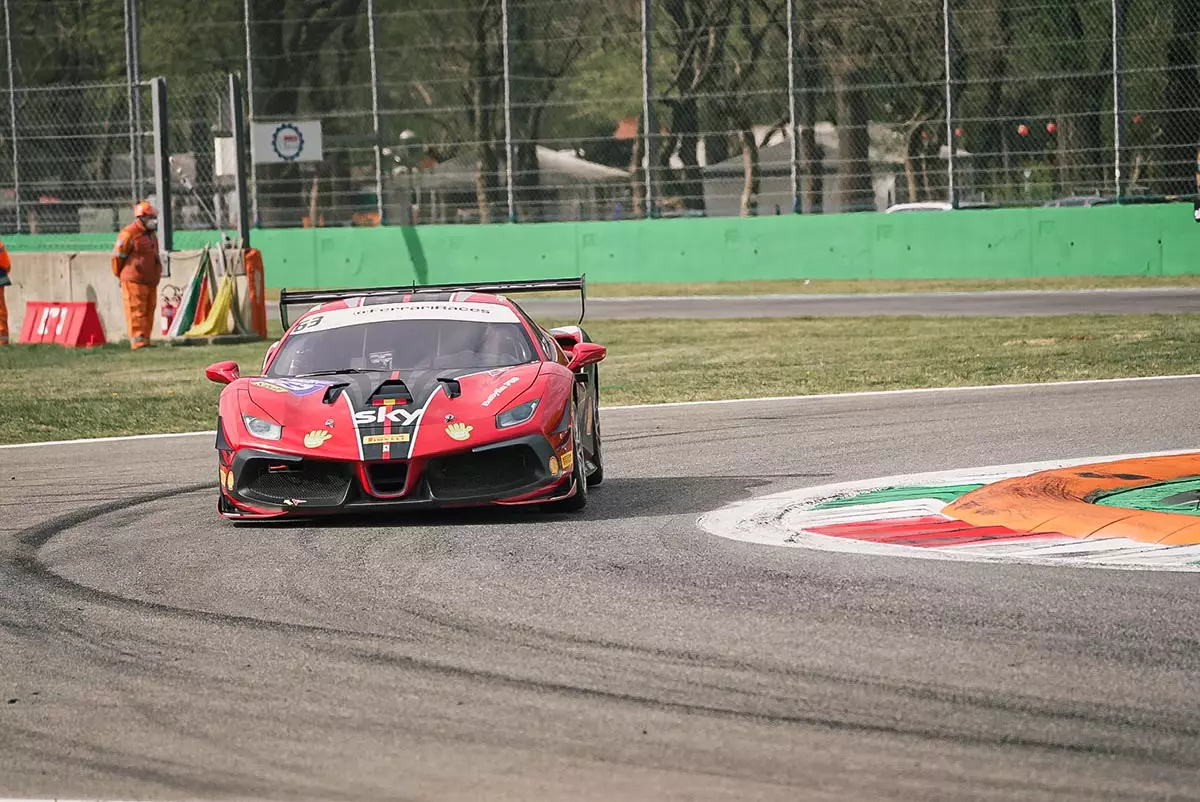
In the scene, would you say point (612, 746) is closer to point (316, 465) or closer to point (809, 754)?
point (809, 754)

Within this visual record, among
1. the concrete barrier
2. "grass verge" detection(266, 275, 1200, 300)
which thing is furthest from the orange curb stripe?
"grass verge" detection(266, 275, 1200, 300)

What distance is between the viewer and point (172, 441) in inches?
522

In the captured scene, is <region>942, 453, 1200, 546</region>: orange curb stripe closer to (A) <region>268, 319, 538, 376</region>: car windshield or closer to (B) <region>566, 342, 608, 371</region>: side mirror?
(B) <region>566, 342, 608, 371</region>: side mirror

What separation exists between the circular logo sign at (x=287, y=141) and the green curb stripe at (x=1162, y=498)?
27.6m

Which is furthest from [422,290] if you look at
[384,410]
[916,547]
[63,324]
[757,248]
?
[757,248]

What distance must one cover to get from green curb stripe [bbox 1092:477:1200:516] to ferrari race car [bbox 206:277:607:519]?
8.27 ft

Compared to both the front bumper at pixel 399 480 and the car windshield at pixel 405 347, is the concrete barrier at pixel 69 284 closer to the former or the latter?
the car windshield at pixel 405 347

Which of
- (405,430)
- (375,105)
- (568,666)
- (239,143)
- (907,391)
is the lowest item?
(907,391)

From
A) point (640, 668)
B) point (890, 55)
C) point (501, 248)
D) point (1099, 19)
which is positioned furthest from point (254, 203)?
point (640, 668)

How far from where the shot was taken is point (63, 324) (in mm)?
23422

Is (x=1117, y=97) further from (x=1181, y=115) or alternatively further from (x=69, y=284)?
(x=69, y=284)

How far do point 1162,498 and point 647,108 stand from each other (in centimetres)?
2506

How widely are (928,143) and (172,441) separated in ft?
64.1

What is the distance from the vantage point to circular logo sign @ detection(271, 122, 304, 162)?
1375 inches
